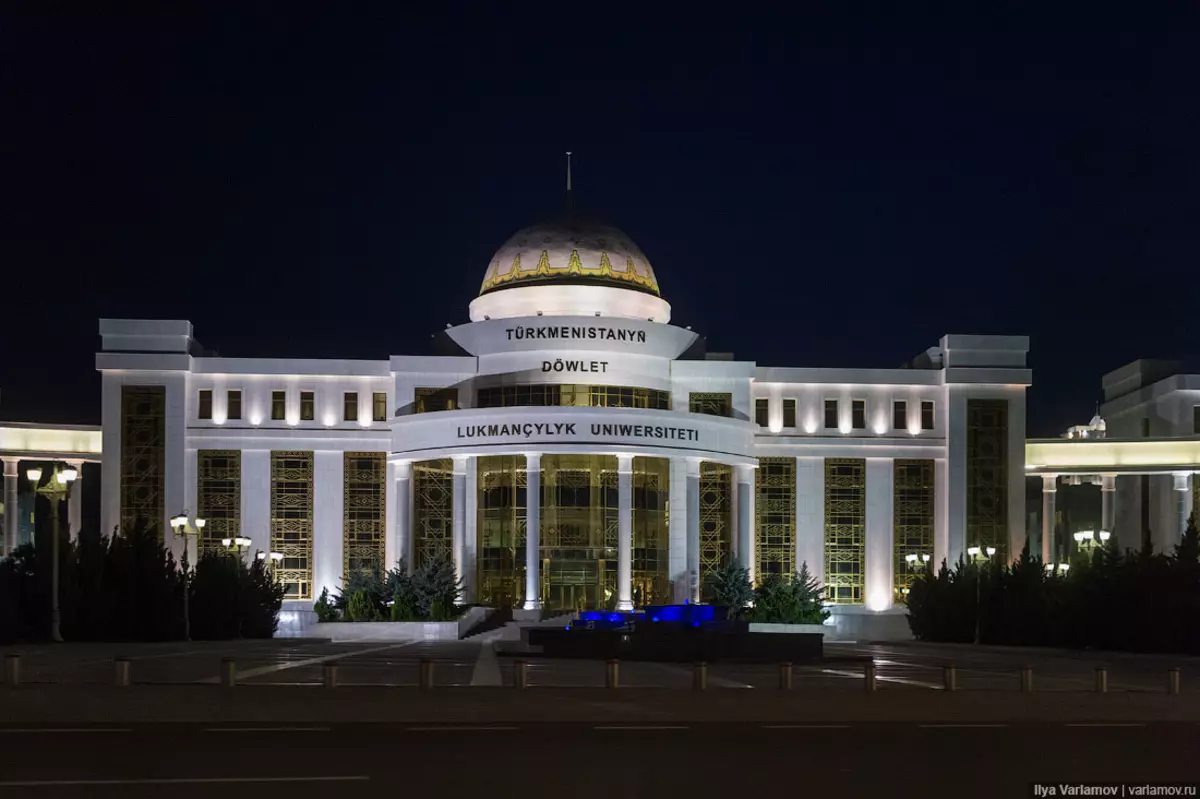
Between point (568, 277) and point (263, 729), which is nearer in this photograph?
point (263, 729)

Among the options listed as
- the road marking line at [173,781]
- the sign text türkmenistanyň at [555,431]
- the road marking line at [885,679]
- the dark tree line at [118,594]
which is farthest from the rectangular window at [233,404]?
the road marking line at [173,781]

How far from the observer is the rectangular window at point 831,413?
278ft

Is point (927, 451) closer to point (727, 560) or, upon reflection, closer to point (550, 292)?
point (727, 560)

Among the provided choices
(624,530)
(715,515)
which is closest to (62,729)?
(624,530)

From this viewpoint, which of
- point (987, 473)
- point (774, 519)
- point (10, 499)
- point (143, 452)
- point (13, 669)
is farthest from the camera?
point (987, 473)

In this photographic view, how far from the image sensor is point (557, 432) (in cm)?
7519

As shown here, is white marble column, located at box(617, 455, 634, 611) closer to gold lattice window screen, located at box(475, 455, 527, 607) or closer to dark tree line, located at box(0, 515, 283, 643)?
gold lattice window screen, located at box(475, 455, 527, 607)

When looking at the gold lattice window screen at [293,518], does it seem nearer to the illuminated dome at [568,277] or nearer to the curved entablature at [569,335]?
the curved entablature at [569,335]

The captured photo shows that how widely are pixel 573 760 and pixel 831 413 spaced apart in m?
68.3

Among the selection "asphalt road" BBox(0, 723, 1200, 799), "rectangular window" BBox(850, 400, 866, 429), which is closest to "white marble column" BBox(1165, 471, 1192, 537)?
"rectangular window" BBox(850, 400, 866, 429)

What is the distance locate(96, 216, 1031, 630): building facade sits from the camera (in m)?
77.9

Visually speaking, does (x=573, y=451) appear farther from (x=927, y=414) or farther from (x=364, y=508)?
(x=927, y=414)

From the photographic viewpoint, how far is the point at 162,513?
260 ft

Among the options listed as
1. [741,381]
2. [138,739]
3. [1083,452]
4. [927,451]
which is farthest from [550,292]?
[138,739]
